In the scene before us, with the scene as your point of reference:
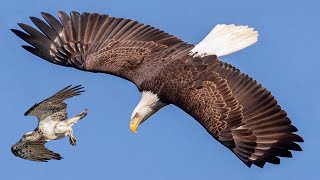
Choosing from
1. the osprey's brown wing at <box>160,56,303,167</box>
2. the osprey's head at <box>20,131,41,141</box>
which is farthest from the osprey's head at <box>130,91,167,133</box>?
the osprey's head at <box>20,131,41,141</box>

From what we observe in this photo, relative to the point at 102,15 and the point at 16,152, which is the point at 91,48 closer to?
the point at 102,15

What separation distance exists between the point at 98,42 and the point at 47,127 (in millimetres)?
2343

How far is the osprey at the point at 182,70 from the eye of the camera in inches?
555

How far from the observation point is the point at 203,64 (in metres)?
15.0

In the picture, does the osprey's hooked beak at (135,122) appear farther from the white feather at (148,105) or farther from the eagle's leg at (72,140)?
→ the eagle's leg at (72,140)

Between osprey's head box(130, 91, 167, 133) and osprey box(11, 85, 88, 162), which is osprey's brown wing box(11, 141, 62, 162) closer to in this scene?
osprey box(11, 85, 88, 162)

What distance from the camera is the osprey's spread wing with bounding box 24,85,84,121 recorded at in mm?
14578

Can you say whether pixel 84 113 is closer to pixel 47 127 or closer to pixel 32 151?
pixel 47 127

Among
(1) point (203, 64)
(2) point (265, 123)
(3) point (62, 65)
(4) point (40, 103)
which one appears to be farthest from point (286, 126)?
(3) point (62, 65)

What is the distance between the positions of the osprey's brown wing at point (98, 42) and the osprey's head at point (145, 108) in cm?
40

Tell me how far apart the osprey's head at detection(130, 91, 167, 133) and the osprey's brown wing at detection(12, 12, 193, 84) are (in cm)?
40

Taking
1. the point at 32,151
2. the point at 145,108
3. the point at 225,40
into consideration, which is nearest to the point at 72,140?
the point at 32,151

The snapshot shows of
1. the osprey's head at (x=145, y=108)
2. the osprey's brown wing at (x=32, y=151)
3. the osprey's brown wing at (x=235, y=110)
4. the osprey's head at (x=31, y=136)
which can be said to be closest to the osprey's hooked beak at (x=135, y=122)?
the osprey's head at (x=145, y=108)

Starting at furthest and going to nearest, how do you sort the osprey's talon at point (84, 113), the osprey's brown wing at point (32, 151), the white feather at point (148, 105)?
1. the white feather at point (148, 105)
2. the osprey's brown wing at point (32, 151)
3. the osprey's talon at point (84, 113)
